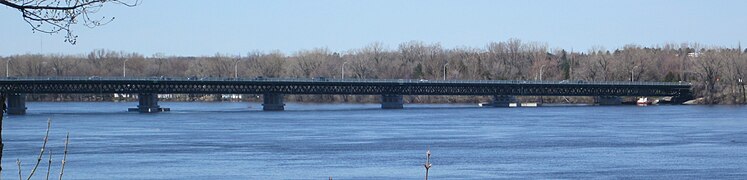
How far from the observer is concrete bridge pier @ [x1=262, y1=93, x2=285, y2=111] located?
13538cm

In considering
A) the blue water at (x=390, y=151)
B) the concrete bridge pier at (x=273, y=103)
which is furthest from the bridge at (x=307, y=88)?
the blue water at (x=390, y=151)

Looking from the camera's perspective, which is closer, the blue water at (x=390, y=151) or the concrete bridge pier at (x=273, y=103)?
the blue water at (x=390, y=151)

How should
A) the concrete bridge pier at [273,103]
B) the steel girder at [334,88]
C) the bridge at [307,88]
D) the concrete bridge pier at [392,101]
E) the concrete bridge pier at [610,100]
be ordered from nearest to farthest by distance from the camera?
the bridge at [307,88] → the steel girder at [334,88] → the concrete bridge pier at [273,103] → the concrete bridge pier at [392,101] → the concrete bridge pier at [610,100]

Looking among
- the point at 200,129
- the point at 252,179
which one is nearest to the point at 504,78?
the point at 200,129

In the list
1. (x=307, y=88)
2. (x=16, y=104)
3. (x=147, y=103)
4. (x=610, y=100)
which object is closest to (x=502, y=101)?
(x=610, y=100)

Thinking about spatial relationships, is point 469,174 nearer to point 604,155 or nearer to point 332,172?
point 332,172

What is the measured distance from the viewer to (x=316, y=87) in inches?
5541

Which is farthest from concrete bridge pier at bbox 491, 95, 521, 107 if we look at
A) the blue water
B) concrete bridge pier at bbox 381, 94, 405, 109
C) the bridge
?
the blue water

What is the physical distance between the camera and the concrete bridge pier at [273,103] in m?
135

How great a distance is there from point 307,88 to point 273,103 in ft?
22.8

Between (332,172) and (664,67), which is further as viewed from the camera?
(664,67)

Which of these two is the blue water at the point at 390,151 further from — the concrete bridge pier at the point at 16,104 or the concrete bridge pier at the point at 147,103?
the concrete bridge pier at the point at 147,103

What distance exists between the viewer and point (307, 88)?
14238 cm

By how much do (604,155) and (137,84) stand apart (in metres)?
83.0
